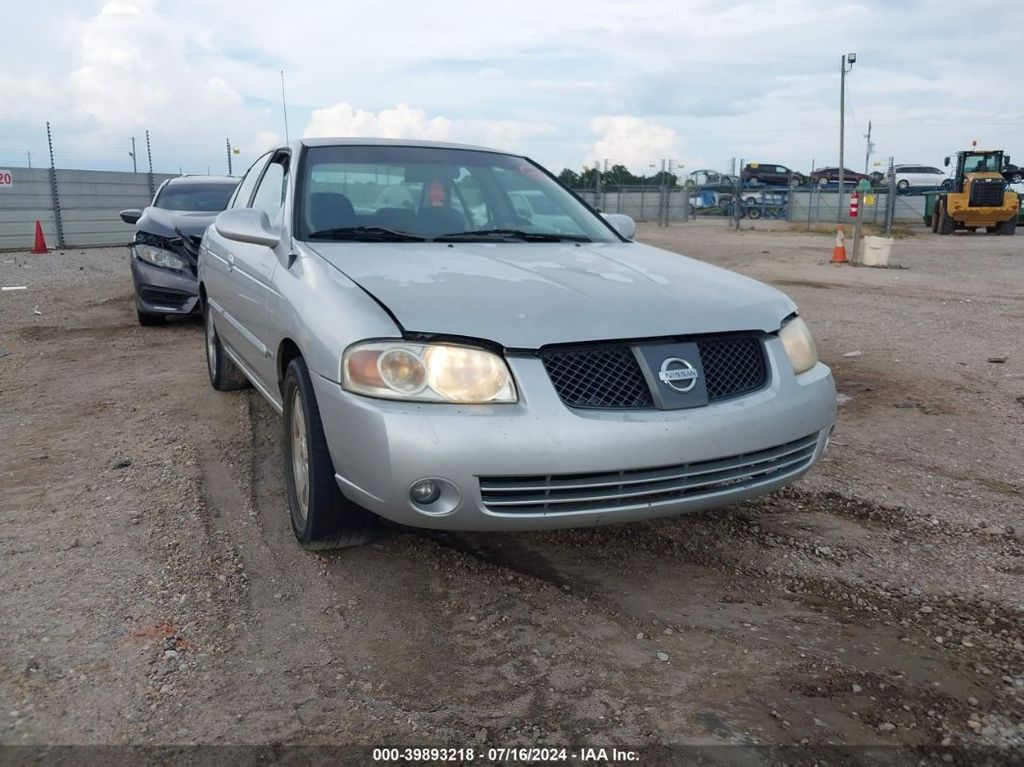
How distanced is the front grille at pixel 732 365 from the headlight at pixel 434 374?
0.70 metres

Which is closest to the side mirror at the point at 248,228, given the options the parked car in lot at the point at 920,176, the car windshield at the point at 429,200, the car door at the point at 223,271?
the car windshield at the point at 429,200

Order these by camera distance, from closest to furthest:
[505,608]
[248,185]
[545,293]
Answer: [505,608], [545,293], [248,185]

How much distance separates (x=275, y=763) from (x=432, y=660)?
0.58m

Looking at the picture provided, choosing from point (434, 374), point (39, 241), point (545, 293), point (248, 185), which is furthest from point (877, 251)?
point (39, 241)

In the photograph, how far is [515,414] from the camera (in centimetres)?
259

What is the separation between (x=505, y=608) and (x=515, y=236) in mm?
1775

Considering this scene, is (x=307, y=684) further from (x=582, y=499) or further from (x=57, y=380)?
(x=57, y=380)

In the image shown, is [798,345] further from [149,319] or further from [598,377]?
[149,319]

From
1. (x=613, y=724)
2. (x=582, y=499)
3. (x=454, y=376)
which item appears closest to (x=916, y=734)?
(x=613, y=724)

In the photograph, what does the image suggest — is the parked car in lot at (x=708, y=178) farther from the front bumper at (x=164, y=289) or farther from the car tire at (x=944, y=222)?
the front bumper at (x=164, y=289)

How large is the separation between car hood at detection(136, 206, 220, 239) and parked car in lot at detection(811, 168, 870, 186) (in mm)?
40091

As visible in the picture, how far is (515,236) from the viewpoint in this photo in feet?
13.0

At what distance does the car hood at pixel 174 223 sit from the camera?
8062 mm

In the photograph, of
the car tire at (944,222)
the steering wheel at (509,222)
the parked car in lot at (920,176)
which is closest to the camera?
the steering wheel at (509,222)
